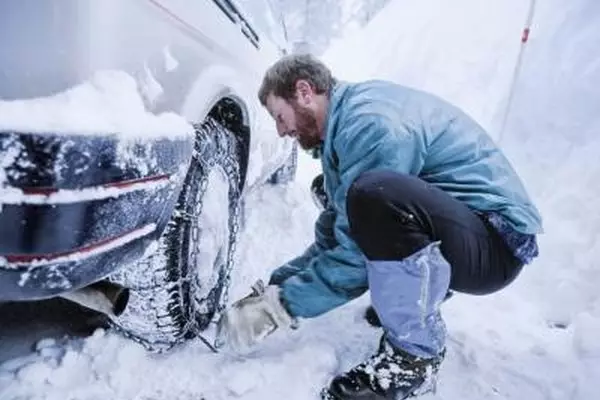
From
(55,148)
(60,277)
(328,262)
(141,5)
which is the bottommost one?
(328,262)

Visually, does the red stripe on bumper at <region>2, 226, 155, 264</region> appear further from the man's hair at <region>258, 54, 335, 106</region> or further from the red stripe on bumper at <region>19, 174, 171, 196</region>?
the man's hair at <region>258, 54, 335, 106</region>

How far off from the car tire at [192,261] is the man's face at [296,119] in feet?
0.68

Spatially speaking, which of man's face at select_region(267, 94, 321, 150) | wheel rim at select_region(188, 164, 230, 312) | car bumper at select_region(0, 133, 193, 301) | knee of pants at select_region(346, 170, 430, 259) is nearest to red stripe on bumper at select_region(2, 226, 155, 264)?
car bumper at select_region(0, 133, 193, 301)

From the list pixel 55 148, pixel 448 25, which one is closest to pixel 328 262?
pixel 55 148

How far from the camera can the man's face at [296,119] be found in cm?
154

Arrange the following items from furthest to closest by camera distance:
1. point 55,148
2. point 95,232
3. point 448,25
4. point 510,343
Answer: point 448,25, point 510,343, point 95,232, point 55,148

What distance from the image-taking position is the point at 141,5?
979mm

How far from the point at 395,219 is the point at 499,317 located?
98cm

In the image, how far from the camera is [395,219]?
1.32 metres

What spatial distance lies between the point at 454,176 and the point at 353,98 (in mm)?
368

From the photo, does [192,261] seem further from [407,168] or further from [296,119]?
[407,168]

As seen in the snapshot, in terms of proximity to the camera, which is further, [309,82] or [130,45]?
[309,82]

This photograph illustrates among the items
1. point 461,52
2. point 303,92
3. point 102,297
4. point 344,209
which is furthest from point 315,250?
point 461,52

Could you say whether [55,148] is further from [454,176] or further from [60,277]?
[454,176]
